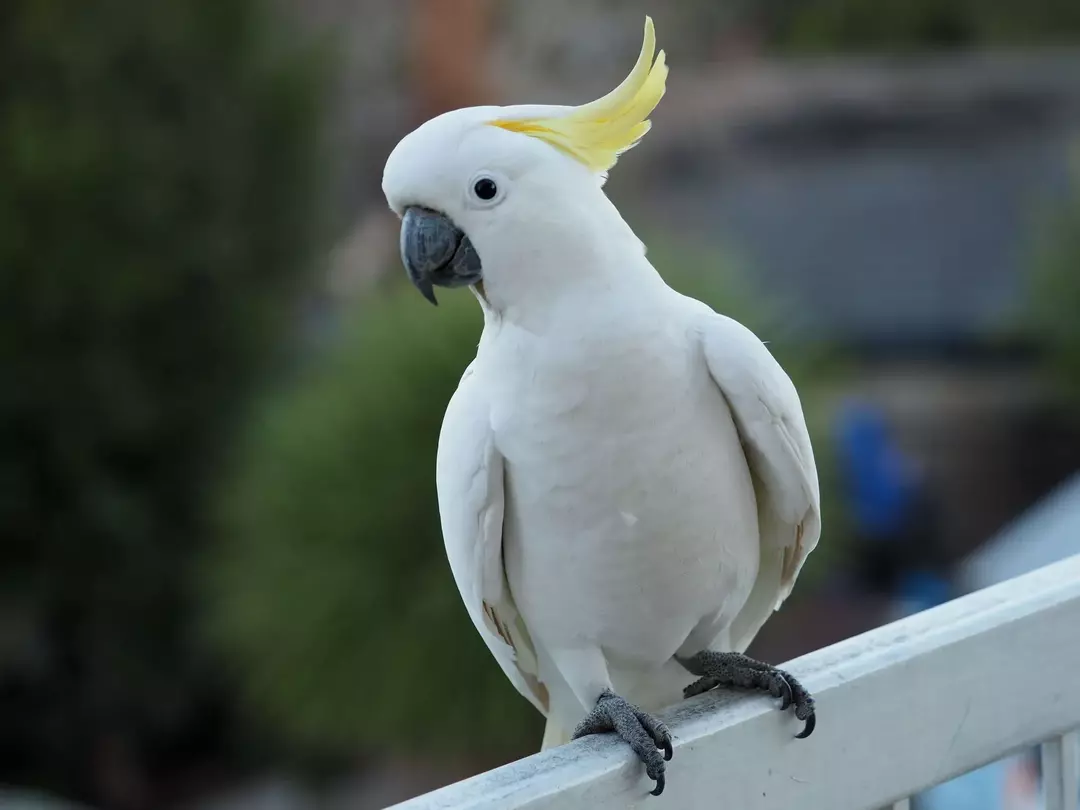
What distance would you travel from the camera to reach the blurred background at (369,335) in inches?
75.1

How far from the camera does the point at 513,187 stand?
79 centimetres

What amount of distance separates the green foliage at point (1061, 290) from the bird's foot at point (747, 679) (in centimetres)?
282

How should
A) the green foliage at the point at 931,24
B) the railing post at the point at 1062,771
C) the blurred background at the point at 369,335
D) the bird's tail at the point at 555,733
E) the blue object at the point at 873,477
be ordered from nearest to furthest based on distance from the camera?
the railing post at the point at 1062,771 → the bird's tail at the point at 555,733 → the blurred background at the point at 369,335 → the blue object at the point at 873,477 → the green foliage at the point at 931,24

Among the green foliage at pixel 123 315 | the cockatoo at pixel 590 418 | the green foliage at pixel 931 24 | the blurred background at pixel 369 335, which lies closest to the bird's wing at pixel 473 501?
the cockatoo at pixel 590 418

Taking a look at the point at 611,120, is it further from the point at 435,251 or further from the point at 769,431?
the point at 769,431

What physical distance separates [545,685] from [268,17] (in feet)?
8.75

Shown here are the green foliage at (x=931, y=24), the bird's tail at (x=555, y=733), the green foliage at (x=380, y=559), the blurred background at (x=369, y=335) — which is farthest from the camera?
the green foliage at (x=931, y=24)

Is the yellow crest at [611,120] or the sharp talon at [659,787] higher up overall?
the yellow crest at [611,120]

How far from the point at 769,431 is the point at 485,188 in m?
0.26

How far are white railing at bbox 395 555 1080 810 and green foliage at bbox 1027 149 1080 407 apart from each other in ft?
9.17

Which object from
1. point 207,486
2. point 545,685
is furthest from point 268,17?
point 545,685

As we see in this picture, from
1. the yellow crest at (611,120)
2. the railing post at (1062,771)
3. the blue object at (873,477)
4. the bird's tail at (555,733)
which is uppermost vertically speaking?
the yellow crest at (611,120)

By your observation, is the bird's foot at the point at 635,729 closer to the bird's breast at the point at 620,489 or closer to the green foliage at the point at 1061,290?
the bird's breast at the point at 620,489

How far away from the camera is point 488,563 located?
2.90 ft
